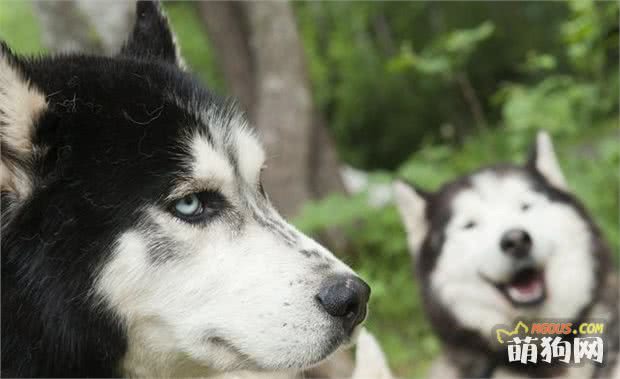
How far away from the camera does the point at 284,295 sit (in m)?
2.04

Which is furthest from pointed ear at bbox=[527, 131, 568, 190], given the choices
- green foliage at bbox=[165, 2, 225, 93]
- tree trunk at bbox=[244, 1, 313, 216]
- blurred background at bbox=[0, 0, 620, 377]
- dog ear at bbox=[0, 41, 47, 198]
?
green foliage at bbox=[165, 2, 225, 93]

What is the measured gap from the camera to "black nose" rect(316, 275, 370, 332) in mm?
2039

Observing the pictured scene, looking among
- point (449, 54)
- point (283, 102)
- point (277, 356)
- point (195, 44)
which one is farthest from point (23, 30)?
point (277, 356)

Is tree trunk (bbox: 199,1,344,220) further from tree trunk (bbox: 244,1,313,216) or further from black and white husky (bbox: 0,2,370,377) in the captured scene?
black and white husky (bbox: 0,2,370,377)

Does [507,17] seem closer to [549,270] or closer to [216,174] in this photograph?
[549,270]

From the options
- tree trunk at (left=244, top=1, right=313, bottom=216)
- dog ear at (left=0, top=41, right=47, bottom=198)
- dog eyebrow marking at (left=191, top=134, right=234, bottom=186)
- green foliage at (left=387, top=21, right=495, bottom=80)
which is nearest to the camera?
dog ear at (left=0, top=41, right=47, bottom=198)

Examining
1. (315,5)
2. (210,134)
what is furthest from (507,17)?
(210,134)

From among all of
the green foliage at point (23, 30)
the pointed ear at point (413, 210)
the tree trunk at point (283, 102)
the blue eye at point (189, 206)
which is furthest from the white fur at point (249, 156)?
the green foliage at point (23, 30)

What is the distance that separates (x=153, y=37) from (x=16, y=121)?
0.88 m

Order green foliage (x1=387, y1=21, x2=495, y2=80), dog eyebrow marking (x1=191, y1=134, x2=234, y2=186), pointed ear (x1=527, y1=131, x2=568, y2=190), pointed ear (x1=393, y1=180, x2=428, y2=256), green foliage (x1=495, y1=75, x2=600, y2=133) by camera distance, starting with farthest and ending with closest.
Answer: green foliage (x1=387, y1=21, x2=495, y2=80) < green foliage (x1=495, y1=75, x2=600, y2=133) < pointed ear (x1=393, y1=180, x2=428, y2=256) < pointed ear (x1=527, y1=131, x2=568, y2=190) < dog eyebrow marking (x1=191, y1=134, x2=234, y2=186)

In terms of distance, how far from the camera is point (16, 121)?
197 cm

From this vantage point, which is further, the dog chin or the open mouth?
the open mouth

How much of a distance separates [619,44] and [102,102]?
432 cm

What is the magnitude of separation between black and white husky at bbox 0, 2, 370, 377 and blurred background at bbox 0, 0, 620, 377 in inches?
43.3
